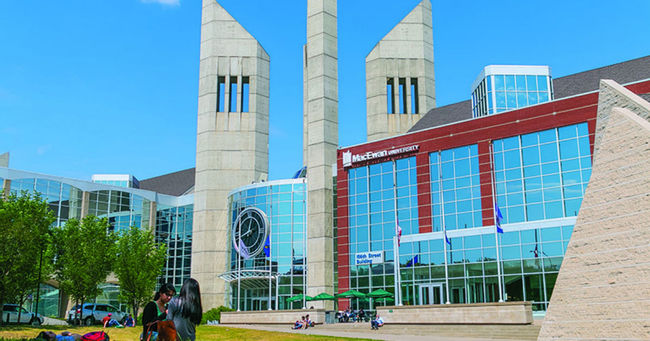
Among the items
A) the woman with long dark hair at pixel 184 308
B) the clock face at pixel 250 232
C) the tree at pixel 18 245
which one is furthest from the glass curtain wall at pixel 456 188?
the woman with long dark hair at pixel 184 308

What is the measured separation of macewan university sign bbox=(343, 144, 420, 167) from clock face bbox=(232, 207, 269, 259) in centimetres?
1082

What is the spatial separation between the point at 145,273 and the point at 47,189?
2465 centimetres

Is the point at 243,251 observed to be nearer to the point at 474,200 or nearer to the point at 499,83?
the point at 474,200

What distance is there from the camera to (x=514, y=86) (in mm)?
54375

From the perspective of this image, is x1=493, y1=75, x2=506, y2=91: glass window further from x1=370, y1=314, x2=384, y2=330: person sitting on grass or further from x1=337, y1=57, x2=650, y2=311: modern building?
x1=370, y1=314, x2=384, y2=330: person sitting on grass

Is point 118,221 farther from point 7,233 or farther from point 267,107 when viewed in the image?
point 7,233

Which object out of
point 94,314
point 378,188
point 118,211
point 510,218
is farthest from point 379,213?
point 118,211

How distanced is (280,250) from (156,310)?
173ft

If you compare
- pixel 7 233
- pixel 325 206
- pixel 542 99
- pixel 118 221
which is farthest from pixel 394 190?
pixel 118 221

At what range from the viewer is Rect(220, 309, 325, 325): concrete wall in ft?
153

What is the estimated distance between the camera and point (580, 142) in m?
43.9

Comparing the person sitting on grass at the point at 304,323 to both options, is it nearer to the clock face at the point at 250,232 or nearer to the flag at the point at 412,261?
the flag at the point at 412,261

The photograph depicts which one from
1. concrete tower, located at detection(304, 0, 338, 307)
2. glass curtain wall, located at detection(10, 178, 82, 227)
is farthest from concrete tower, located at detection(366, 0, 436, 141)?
glass curtain wall, located at detection(10, 178, 82, 227)

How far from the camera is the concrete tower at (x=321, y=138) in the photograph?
58.0 m
